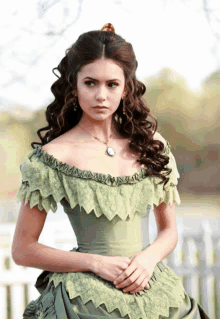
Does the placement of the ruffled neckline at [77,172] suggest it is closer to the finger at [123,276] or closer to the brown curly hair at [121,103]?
the brown curly hair at [121,103]

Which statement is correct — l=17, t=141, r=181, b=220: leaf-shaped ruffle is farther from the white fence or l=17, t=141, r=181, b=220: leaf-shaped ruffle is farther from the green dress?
the white fence

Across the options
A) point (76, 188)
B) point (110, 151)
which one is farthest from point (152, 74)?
point (76, 188)

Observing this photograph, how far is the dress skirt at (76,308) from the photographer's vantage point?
96cm

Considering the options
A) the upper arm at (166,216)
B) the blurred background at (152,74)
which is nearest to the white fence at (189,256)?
the upper arm at (166,216)

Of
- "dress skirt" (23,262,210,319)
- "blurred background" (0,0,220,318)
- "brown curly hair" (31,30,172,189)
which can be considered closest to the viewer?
"dress skirt" (23,262,210,319)

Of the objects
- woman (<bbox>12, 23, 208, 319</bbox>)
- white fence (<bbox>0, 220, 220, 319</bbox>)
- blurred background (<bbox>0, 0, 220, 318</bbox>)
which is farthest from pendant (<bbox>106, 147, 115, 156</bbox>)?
blurred background (<bbox>0, 0, 220, 318</bbox>)

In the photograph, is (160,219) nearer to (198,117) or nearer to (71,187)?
(71,187)

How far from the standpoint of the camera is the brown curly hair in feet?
3.48

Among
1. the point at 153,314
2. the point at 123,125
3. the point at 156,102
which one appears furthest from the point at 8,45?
the point at 153,314

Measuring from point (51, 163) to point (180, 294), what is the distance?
45 cm

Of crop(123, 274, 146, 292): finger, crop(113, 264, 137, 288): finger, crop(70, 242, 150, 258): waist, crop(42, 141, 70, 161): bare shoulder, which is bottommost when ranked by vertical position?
crop(123, 274, 146, 292): finger

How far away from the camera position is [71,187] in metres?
1.04

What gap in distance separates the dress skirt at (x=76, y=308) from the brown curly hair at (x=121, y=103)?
30 centimetres

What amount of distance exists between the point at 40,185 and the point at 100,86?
0.91 feet
